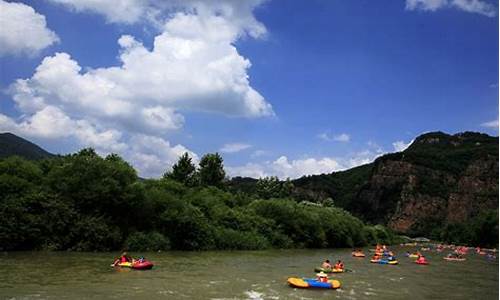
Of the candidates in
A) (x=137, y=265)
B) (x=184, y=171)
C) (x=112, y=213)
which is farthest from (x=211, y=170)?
(x=137, y=265)

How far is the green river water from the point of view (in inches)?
1008

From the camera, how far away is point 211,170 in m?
98.6

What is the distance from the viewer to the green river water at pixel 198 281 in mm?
25609

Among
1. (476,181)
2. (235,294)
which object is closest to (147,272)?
(235,294)

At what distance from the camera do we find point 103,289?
2595 centimetres

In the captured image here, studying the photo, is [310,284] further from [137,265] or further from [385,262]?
[385,262]

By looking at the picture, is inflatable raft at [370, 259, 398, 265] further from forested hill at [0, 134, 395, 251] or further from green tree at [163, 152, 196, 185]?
green tree at [163, 152, 196, 185]

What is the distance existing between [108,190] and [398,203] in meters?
165

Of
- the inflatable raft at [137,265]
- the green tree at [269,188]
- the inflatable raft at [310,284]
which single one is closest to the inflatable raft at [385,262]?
the inflatable raft at [310,284]

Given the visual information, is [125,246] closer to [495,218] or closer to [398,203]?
[495,218]

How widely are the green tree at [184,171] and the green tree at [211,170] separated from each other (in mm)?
1922

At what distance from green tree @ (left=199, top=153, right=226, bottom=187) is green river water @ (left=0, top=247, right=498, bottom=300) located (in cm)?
5259

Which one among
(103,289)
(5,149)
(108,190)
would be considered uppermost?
(5,149)

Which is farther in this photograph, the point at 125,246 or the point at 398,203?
the point at 398,203
